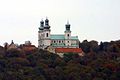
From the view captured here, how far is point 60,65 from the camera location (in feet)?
443

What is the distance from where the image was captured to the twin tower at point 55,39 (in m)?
151

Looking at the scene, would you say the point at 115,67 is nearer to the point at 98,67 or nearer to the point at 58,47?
the point at 98,67

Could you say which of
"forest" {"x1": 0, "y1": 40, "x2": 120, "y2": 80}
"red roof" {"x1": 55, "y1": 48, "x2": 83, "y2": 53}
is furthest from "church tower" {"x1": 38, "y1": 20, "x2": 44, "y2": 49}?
"forest" {"x1": 0, "y1": 40, "x2": 120, "y2": 80}

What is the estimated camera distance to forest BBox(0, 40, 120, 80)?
414ft

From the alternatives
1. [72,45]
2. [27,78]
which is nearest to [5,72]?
[27,78]

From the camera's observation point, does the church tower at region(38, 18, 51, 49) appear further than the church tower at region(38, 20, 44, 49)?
No

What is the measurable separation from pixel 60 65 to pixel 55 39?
1698cm

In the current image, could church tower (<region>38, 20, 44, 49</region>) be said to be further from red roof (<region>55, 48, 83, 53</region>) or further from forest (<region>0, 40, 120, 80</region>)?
forest (<region>0, 40, 120, 80</region>)

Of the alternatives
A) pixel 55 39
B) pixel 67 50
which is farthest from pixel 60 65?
pixel 55 39

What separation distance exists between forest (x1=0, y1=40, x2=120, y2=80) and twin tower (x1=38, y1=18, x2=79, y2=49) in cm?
350

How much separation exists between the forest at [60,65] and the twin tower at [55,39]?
11.5 ft

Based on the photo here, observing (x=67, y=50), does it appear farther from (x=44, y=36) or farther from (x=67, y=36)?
(x=44, y=36)

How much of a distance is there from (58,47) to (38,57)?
36.3ft

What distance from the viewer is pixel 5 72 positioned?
A: 421ft
